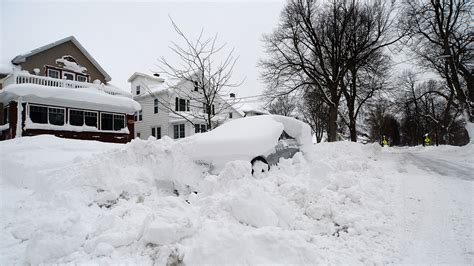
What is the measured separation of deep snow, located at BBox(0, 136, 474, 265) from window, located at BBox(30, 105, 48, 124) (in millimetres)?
9761

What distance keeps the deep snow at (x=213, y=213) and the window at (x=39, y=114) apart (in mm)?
9761

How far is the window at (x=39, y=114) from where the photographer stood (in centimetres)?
1301

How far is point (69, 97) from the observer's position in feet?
44.6

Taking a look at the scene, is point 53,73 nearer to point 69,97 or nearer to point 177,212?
point 69,97

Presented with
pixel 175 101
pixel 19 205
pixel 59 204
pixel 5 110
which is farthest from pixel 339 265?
pixel 175 101

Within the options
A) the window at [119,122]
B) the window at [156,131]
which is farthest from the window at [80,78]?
the window at [156,131]

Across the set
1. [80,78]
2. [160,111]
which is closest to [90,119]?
[80,78]

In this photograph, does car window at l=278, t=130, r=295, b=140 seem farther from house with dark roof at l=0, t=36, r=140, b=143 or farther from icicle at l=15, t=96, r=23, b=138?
icicle at l=15, t=96, r=23, b=138

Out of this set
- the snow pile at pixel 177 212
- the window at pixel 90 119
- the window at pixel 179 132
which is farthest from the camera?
the window at pixel 179 132

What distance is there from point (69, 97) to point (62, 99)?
36cm

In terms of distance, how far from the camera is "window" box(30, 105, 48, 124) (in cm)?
1301

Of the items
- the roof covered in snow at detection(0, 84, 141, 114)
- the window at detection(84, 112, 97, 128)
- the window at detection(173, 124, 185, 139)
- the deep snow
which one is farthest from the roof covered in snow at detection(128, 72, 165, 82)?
the deep snow

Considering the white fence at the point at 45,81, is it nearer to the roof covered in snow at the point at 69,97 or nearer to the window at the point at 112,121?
the roof covered in snow at the point at 69,97

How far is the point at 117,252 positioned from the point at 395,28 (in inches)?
764
